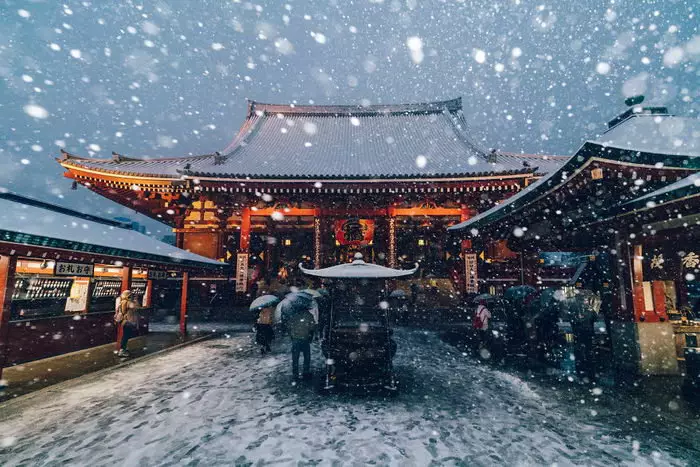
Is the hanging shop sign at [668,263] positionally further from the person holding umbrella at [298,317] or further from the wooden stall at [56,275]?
the wooden stall at [56,275]

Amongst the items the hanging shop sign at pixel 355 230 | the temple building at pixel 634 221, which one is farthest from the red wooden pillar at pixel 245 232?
→ the temple building at pixel 634 221

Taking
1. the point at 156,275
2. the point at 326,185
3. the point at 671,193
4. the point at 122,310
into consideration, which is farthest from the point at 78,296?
the point at 671,193

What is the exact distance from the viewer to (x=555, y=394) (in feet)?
15.9

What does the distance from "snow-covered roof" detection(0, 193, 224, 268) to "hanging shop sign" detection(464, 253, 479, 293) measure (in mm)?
10067

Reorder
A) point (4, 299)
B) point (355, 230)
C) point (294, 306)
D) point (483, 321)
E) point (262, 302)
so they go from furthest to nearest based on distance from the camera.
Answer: point (355, 230), point (483, 321), point (262, 302), point (294, 306), point (4, 299)

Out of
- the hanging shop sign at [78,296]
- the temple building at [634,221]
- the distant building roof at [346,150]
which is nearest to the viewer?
the temple building at [634,221]

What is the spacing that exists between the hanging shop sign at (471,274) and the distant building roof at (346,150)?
3286 mm

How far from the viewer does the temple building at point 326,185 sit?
11367mm

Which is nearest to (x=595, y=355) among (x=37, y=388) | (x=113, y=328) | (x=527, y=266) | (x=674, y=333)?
(x=674, y=333)

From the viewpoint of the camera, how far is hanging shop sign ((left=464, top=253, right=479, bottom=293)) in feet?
38.5

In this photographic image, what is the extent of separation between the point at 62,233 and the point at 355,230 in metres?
9.09

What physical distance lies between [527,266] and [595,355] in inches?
197

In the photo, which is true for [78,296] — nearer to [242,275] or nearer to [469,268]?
[242,275]

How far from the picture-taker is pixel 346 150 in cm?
1605
